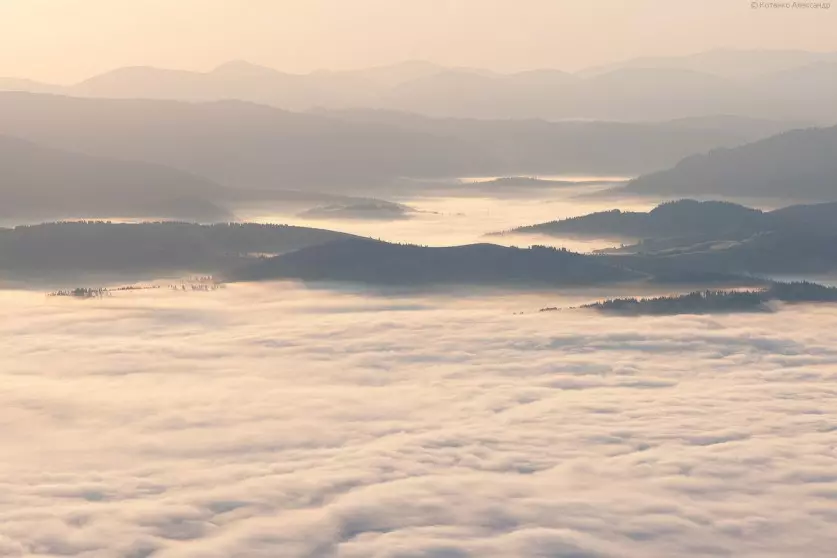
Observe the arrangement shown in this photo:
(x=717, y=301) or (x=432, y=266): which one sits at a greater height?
(x=432, y=266)

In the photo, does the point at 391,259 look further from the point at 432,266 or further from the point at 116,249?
the point at 116,249

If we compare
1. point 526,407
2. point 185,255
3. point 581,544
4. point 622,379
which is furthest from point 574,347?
point 185,255

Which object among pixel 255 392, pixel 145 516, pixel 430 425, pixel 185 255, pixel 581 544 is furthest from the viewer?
pixel 185 255

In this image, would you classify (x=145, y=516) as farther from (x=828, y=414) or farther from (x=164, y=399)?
(x=828, y=414)

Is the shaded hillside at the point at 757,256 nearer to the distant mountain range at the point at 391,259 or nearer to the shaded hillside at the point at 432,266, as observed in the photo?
the distant mountain range at the point at 391,259

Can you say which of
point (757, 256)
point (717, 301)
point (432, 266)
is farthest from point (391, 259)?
point (757, 256)

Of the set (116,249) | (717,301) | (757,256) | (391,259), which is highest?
(116,249)
